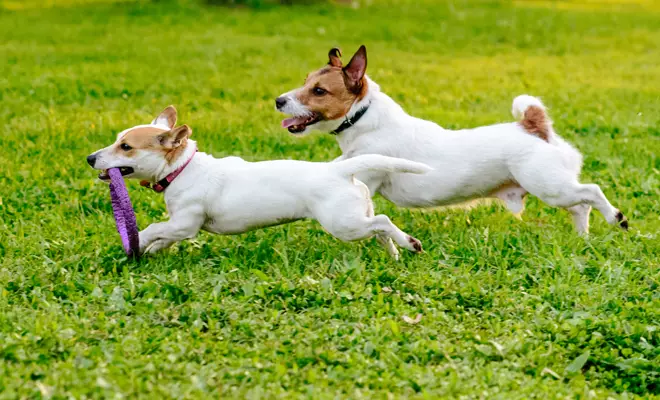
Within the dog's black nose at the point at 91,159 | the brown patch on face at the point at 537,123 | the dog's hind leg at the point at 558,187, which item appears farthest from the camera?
the brown patch on face at the point at 537,123

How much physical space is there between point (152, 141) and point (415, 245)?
5.92ft

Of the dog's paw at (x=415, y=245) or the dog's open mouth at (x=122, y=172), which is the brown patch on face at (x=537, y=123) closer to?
the dog's paw at (x=415, y=245)

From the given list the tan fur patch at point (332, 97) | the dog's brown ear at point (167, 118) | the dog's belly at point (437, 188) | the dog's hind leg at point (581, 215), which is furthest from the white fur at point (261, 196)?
the dog's hind leg at point (581, 215)

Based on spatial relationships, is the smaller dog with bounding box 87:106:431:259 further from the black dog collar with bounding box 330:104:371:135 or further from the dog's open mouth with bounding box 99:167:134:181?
the black dog collar with bounding box 330:104:371:135

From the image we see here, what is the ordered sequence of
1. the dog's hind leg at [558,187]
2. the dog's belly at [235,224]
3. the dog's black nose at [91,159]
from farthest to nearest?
1. the dog's hind leg at [558,187]
2. the dog's belly at [235,224]
3. the dog's black nose at [91,159]

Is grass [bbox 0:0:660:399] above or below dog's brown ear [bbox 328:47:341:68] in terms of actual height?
below

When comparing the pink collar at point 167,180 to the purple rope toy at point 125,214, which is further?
the pink collar at point 167,180

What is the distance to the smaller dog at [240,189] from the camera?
5.65m

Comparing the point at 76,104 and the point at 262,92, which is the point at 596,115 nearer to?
the point at 262,92

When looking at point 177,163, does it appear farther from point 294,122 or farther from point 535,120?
point 535,120

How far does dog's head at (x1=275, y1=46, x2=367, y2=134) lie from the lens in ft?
21.3

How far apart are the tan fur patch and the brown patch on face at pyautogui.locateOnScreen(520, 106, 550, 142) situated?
117cm

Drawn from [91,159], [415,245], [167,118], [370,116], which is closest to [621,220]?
[415,245]

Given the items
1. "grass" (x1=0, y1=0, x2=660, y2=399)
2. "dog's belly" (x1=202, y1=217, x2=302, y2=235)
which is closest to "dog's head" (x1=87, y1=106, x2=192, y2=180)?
"dog's belly" (x1=202, y1=217, x2=302, y2=235)
